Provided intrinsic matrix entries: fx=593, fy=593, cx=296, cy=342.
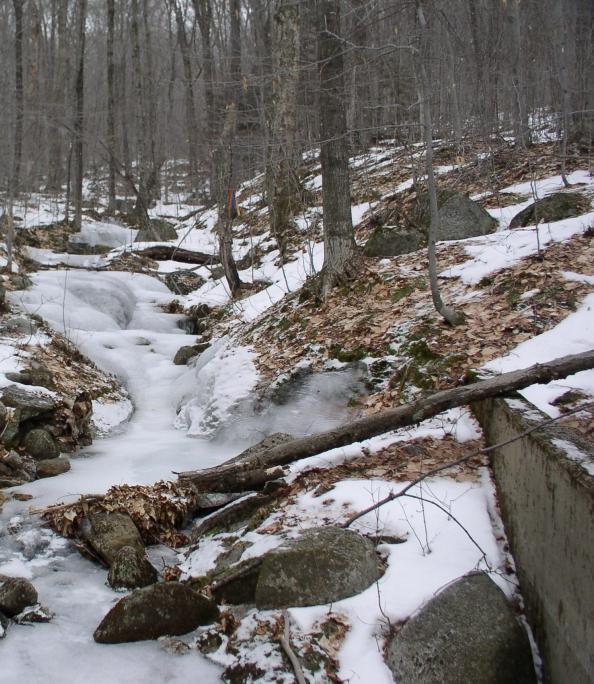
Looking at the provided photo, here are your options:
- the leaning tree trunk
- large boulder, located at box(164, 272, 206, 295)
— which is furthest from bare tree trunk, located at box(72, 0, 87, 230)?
the leaning tree trunk

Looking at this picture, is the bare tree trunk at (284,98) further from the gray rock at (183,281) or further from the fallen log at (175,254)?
the fallen log at (175,254)

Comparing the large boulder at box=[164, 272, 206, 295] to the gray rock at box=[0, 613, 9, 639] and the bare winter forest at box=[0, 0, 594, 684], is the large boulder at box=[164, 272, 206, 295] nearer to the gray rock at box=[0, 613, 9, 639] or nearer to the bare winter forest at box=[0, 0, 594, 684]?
the bare winter forest at box=[0, 0, 594, 684]

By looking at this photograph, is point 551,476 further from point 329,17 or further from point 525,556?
point 329,17

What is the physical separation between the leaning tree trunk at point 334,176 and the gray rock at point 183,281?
6.32 m

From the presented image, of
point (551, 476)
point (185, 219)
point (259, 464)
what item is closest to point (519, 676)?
point (551, 476)

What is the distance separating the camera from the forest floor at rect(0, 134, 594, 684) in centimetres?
283

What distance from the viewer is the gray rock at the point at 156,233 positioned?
16.6 metres

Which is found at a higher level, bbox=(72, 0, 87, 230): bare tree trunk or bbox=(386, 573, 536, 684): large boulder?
bbox=(72, 0, 87, 230): bare tree trunk

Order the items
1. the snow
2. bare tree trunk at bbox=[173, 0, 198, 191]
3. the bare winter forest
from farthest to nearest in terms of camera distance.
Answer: bare tree trunk at bbox=[173, 0, 198, 191], the snow, the bare winter forest

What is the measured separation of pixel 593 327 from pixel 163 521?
138 inches

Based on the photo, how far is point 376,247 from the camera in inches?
306

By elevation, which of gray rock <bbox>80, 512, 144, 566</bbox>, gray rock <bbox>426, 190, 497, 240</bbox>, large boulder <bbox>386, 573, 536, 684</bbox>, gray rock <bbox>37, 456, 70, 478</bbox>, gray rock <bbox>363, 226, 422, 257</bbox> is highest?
gray rock <bbox>426, 190, 497, 240</bbox>

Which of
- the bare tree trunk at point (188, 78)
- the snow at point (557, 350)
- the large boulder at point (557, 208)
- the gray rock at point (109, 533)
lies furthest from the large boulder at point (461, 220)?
the bare tree trunk at point (188, 78)

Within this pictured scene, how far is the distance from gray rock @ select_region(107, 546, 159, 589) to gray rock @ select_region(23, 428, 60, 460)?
2.37m
